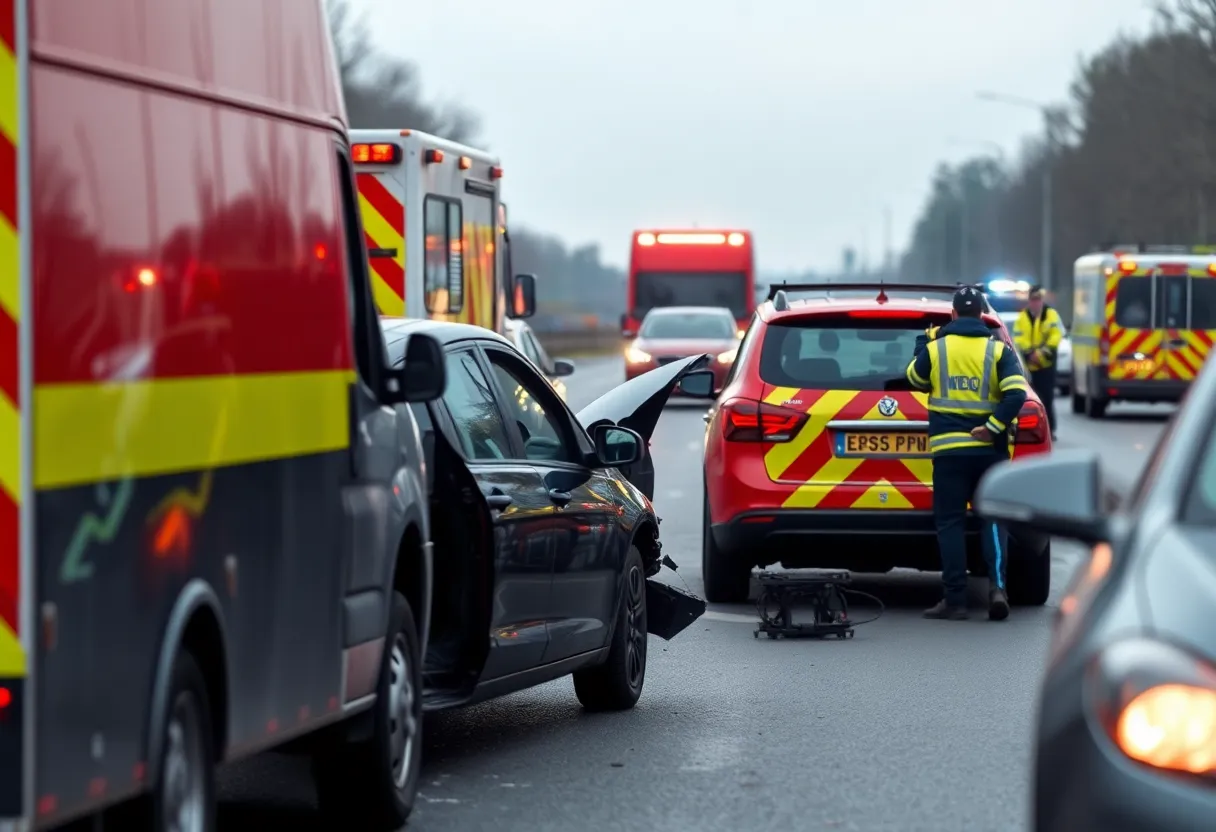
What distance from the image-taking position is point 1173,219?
8106cm

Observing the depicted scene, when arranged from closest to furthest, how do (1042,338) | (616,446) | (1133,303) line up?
1. (616,446)
2. (1042,338)
3. (1133,303)

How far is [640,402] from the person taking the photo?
1149cm

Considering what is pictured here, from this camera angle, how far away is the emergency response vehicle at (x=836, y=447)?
12727 mm

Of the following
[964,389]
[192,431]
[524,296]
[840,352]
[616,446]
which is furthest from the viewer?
[524,296]

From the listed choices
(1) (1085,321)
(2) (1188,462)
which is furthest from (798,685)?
(1) (1085,321)

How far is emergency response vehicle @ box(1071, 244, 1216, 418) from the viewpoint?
35.6 meters

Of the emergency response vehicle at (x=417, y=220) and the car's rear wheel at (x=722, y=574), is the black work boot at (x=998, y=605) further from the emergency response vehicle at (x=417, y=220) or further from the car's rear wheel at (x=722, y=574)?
the emergency response vehicle at (x=417, y=220)

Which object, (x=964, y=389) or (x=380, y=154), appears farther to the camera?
(x=380, y=154)

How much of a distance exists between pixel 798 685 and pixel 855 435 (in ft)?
8.84

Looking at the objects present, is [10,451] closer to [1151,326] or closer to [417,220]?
[417,220]

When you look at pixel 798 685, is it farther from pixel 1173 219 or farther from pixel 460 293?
pixel 1173 219

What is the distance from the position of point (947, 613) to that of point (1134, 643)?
846 centimetres

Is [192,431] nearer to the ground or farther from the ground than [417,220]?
nearer to the ground

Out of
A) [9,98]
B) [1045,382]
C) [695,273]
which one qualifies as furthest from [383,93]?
[9,98]
